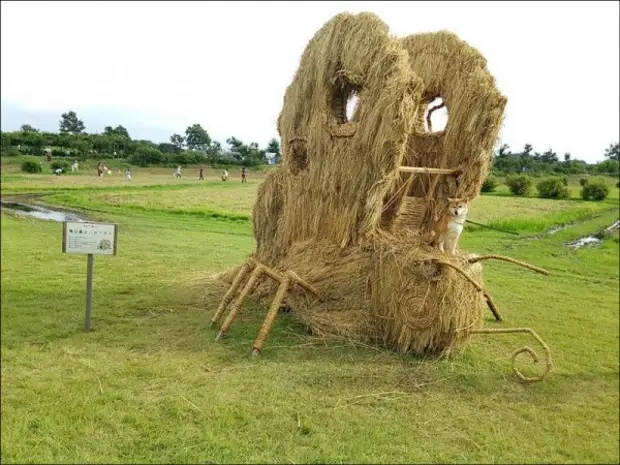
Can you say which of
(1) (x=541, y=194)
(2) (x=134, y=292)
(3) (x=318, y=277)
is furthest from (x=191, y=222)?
(1) (x=541, y=194)

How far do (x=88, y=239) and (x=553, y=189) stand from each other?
50.8 ft

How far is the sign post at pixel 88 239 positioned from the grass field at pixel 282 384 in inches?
13.8

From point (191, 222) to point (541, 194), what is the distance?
40.3 ft

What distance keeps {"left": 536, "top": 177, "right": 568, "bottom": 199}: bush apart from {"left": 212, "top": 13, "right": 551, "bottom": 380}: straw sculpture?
926 centimetres

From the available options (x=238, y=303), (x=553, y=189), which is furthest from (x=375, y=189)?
(x=553, y=189)

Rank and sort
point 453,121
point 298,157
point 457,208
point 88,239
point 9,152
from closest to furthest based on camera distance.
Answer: point 9,152 < point 88,239 < point 457,208 < point 453,121 < point 298,157

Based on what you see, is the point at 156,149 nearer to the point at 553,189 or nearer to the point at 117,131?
the point at 117,131

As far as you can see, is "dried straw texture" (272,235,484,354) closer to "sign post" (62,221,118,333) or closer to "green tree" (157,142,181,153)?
"sign post" (62,221,118,333)

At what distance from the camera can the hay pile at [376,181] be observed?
18.4 feet

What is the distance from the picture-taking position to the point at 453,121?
7.06 m

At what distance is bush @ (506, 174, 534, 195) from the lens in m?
21.8

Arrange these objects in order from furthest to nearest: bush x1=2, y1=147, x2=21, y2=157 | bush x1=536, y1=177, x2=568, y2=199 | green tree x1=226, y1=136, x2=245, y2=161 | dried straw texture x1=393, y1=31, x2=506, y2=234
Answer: green tree x1=226, y1=136, x2=245, y2=161, bush x1=536, y1=177, x2=568, y2=199, dried straw texture x1=393, y1=31, x2=506, y2=234, bush x1=2, y1=147, x2=21, y2=157

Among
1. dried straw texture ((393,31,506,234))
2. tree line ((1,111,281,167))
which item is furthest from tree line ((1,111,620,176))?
dried straw texture ((393,31,506,234))

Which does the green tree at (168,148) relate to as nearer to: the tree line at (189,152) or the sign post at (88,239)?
the tree line at (189,152)
